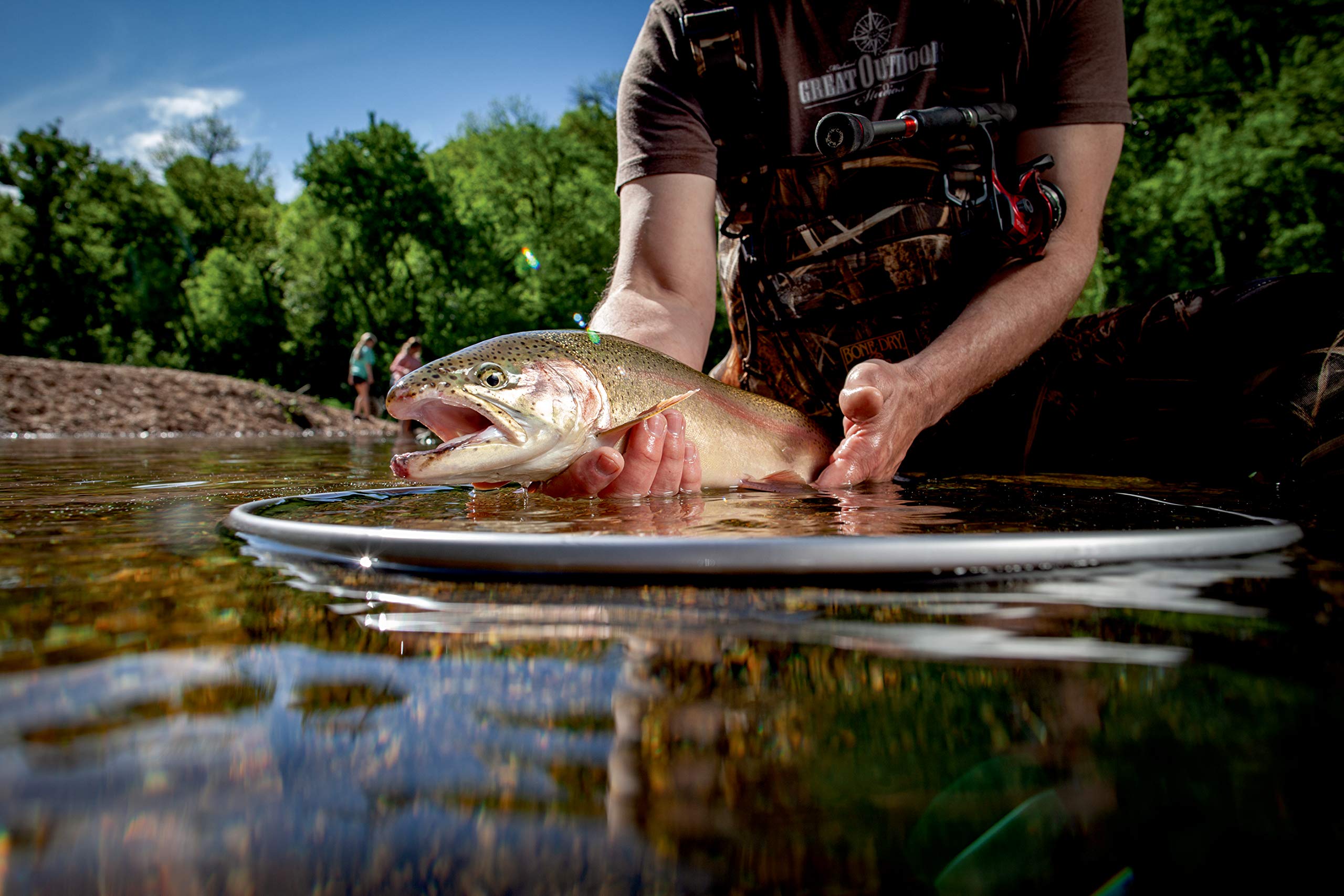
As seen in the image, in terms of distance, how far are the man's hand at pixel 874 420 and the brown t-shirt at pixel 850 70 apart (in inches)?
59.4

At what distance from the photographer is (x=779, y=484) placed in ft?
7.65

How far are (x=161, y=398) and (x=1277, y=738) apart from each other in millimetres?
15626

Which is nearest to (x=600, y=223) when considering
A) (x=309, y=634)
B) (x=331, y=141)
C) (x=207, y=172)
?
(x=331, y=141)

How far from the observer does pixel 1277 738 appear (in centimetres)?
45

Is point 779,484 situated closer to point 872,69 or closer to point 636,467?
point 636,467

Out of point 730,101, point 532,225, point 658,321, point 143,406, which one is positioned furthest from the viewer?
point 532,225

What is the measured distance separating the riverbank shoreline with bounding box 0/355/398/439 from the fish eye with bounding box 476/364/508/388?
35.2ft

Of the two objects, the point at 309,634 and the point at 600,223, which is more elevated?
the point at 600,223

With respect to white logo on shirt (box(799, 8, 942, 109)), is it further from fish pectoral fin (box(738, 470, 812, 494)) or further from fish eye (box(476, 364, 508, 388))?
fish eye (box(476, 364, 508, 388))

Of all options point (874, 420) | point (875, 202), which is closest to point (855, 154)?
point (875, 202)

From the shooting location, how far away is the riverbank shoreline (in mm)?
11266

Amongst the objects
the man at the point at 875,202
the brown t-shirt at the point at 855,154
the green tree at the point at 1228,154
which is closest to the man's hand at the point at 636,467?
the man at the point at 875,202

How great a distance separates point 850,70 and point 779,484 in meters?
2.01

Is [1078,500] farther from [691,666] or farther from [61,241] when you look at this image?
[61,241]
